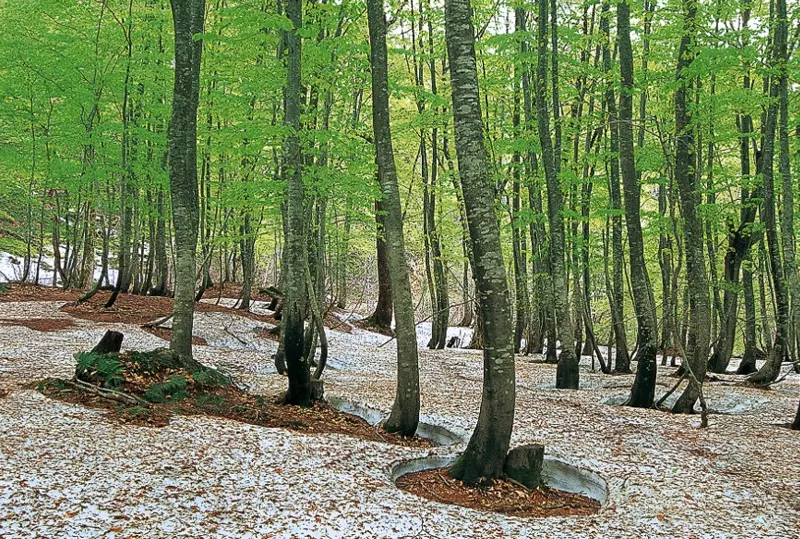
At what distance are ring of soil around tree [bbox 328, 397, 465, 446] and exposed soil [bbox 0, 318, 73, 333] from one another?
6.55 meters

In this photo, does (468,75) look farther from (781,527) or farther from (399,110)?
(399,110)

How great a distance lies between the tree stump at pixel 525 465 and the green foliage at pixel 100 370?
475 centimetres

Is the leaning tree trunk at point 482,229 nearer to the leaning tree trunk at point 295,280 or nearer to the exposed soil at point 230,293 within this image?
the leaning tree trunk at point 295,280

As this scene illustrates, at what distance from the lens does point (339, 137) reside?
9188 mm

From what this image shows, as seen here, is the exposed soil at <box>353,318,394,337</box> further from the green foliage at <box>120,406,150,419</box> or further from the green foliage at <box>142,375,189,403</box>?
the green foliage at <box>120,406,150,419</box>

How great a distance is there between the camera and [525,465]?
221 inches

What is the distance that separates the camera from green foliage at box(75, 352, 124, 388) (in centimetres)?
693

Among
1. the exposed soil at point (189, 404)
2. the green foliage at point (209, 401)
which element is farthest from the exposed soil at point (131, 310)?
the green foliage at point (209, 401)

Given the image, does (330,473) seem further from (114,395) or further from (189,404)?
(114,395)

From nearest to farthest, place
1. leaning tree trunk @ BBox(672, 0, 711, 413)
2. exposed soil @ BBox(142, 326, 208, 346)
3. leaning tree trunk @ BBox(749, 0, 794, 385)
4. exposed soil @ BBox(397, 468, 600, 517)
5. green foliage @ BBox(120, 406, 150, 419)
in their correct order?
exposed soil @ BBox(397, 468, 600, 517)
green foliage @ BBox(120, 406, 150, 419)
leaning tree trunk @ BBox(672, 0, 711, 413)
leaning tree trunk @ BBox(749, 0, 794, 385)
exposed soil @ BBox(142, 326, 208, 346)

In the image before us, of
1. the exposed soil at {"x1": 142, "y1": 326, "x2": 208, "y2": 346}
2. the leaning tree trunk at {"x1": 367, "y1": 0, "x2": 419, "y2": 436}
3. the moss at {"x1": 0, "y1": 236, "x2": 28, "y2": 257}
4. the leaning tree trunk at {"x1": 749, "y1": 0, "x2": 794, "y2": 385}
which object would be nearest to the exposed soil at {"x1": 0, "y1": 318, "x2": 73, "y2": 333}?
the exposed soil at {"x1": 142, "y1": 326, "x2": 208, "y2": 346}

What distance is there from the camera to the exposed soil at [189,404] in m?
6.47

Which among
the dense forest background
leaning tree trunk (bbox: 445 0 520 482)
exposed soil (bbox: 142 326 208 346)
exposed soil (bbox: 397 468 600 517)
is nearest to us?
exposed soil (bbox: 397 468 600 517)

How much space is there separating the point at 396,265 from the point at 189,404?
10.2 feet
